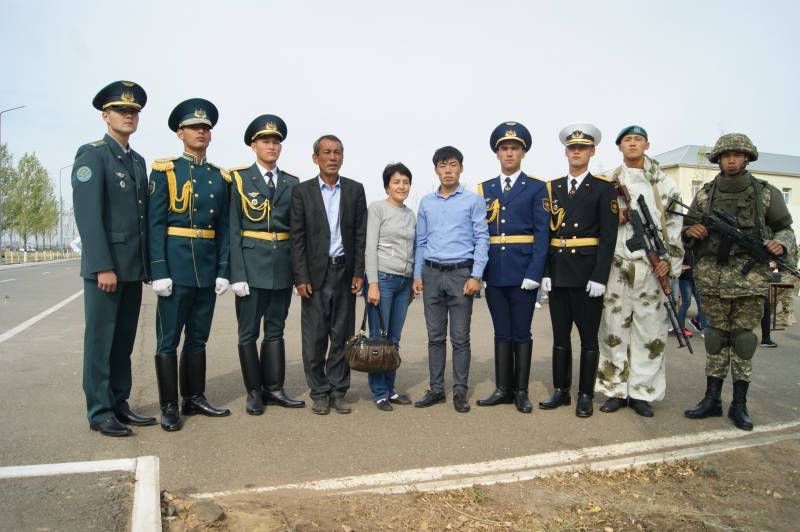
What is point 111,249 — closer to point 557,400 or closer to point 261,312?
point 261,312

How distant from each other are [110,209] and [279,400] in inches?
80.3

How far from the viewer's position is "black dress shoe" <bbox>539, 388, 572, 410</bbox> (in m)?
4.93

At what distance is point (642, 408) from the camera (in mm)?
4789

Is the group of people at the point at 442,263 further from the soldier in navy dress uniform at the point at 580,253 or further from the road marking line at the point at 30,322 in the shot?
the road marking line at the point at 30,322

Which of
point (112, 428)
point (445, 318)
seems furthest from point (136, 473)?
point (445, 318)

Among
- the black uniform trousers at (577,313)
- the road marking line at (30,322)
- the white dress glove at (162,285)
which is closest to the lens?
the white dress glove at (162,285)

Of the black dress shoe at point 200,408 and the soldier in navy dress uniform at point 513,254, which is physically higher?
the soldier in navy dress uniform at point 513,254

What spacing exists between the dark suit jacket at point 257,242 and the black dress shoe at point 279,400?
93 cm

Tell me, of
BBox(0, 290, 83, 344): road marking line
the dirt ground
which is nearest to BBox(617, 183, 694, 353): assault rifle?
the dirt ground

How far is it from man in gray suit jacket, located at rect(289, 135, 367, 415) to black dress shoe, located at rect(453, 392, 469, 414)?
2.98 feet

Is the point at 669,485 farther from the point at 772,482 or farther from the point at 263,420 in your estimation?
the point at 263,420

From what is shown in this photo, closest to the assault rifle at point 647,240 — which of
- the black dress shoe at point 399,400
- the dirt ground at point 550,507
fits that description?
the dirt ground at point 550,507

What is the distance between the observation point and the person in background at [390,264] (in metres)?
4.98

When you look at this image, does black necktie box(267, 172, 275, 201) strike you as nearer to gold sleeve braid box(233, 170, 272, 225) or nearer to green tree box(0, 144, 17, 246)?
gold sleeve braid box(233, 170, 272, 225)
